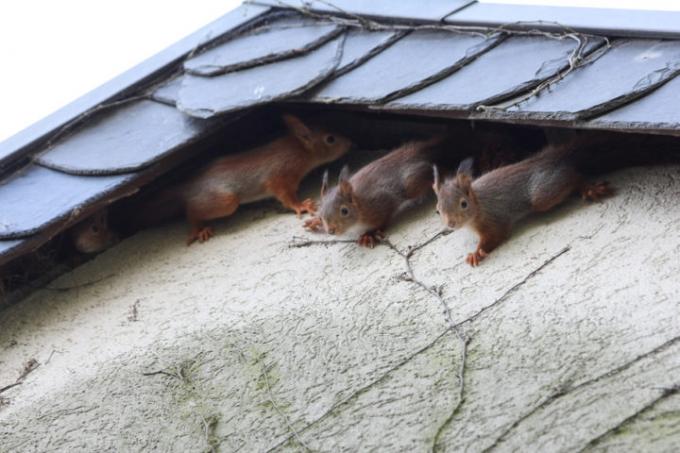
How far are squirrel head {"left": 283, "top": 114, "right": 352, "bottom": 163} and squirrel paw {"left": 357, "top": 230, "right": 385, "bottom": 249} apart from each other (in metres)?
0.52

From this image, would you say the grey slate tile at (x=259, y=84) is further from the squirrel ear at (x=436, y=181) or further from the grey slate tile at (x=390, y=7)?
the squirrel ear at (x=436, y=181)

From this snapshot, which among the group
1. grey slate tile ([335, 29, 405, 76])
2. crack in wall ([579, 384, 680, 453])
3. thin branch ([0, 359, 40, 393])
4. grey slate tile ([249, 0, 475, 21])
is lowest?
crack in wall ([579, 384, 680, 453])

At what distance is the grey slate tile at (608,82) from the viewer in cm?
270

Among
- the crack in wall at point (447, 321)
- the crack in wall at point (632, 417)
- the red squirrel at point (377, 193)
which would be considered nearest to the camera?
the crack in wall at point (632, 417)

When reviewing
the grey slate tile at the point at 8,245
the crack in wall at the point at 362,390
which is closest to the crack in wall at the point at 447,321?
the crack in wall at the point at 362,390

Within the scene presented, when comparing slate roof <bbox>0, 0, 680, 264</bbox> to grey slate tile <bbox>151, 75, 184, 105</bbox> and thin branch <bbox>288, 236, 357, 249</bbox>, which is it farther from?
thin branch <bbox>288, 236, 357, 249</bbox>

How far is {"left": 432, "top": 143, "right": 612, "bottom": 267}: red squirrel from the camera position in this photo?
309 centimetres

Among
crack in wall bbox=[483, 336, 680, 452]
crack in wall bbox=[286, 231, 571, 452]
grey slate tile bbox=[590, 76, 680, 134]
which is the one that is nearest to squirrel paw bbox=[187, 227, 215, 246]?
crack in wall bbox=[286, 231, 571, 452]

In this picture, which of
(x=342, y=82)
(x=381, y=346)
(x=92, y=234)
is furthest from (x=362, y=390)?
(x=92, y=234)

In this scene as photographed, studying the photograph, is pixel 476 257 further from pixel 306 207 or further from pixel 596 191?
pixel 306 207

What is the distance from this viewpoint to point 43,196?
3.39 m

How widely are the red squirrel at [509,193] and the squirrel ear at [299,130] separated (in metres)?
0.71

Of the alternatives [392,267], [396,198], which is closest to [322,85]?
[396,198]

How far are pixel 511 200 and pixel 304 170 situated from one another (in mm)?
1100
